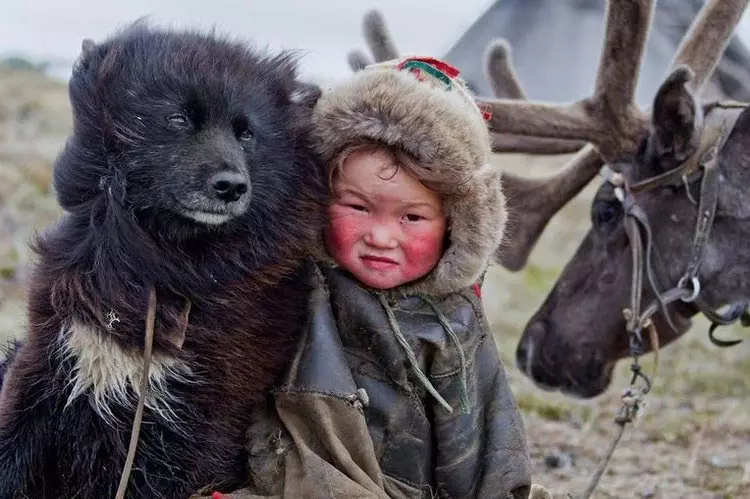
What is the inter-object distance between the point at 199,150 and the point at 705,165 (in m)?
2.61

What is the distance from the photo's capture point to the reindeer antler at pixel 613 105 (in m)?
4.06

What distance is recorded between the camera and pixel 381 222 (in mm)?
2320

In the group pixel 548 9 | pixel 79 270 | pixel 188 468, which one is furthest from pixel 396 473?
pixel 548 9

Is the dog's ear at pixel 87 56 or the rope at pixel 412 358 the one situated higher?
the dog's ear at pixel 87 56

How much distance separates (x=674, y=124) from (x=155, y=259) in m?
2.65

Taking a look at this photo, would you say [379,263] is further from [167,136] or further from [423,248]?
[167,136]

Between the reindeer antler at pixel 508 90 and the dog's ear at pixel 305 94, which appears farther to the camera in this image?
the reindeer antler at pixel 508 90

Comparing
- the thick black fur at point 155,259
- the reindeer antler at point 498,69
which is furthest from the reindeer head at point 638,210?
the thick black fur at point 155,259

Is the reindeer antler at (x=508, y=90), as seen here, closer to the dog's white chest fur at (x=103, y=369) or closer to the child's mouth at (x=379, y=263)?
the child's mouth at (x=379, y=263)

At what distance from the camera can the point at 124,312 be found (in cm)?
200

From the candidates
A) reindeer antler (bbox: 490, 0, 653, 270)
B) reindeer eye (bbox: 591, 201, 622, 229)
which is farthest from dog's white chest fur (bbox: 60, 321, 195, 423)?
reindeer eye (bbox: 591, 201, 622, 229)

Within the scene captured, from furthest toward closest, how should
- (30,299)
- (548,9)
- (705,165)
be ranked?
(548,9)
(705,165)
(30,299)

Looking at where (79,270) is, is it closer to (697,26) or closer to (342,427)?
(342,427)

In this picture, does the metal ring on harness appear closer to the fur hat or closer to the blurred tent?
the fur hat
